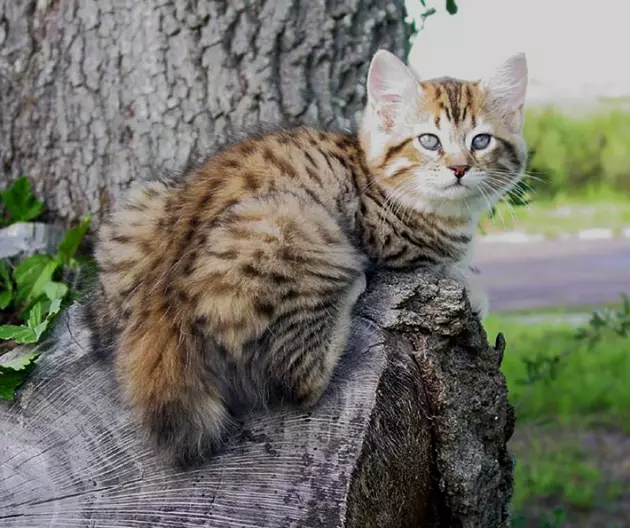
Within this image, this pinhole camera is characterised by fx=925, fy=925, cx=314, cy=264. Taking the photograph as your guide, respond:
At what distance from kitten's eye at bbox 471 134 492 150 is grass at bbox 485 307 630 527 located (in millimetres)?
1439

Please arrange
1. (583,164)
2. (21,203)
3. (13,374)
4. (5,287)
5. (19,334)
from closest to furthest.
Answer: (13,374)
(19,334)
(5,287)
(21,203)
(583,164)

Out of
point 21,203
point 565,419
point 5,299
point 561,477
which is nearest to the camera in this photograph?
point 5,299

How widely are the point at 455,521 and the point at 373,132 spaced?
138 centimetres

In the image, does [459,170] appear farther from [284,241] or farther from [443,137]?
[284,241]

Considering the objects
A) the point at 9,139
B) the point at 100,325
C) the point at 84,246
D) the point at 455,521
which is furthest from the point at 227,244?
the point at 9,139

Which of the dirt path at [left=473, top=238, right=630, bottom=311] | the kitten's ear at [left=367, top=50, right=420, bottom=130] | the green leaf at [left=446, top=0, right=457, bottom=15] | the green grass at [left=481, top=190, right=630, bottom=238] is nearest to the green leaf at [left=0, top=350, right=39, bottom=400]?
the kitten's ear at [left=367, top=50, right=420, bottom=130]

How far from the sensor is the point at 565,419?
624 centimetres

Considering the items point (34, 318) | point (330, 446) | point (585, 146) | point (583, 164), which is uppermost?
point (585, 146)

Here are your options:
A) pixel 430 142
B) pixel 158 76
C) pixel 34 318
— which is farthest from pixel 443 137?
pixel 34 318

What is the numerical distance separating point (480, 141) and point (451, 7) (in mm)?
1160

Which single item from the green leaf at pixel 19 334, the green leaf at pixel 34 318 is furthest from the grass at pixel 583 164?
the green leaf at pixel 19 334

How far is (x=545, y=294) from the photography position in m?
9.91

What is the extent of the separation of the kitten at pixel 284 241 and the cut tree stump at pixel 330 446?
8cm

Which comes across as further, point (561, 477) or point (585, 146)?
→ point (585, 146)
